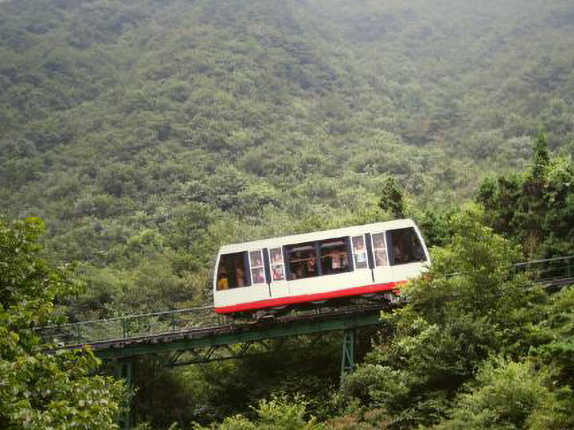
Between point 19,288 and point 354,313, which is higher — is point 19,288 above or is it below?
above

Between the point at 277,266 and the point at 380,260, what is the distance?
3733mm

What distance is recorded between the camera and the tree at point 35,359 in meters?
9.77

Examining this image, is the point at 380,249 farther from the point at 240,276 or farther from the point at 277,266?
the point at 240,276

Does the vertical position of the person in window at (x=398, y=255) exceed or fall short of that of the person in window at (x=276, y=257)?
it falls short

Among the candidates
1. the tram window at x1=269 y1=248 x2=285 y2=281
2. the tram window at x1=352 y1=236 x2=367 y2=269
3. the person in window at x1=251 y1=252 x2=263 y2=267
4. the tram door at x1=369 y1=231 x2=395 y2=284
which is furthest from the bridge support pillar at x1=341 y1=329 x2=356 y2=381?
the person in window at x1=251 y1=252 x2=263 y2=267

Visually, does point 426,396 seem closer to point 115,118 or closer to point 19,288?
point 19,288

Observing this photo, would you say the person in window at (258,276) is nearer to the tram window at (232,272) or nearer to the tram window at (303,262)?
the tram window at (232,272)

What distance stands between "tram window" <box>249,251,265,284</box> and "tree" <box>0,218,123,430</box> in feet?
45.2

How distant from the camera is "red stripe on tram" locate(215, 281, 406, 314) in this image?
84.7ft

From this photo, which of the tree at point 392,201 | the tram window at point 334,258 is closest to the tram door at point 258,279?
the tram window at point 334,258

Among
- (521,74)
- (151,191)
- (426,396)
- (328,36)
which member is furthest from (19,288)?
(328,36)

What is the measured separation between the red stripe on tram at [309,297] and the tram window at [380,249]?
2.60ft

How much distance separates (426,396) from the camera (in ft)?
73.9

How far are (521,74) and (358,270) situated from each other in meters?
84.2
